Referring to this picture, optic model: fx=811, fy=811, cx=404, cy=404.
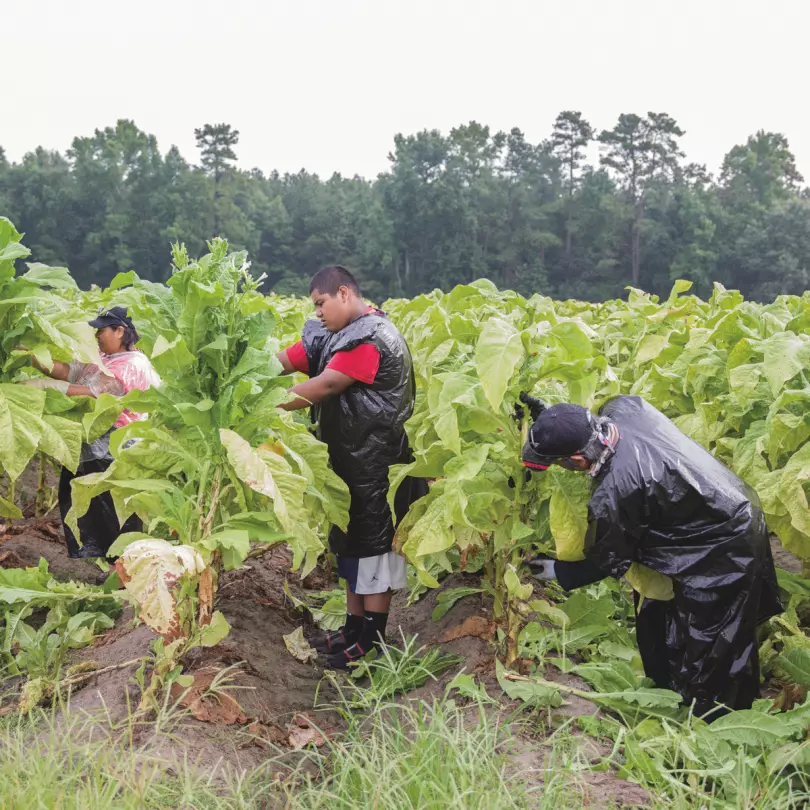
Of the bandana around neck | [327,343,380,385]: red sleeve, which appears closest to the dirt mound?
[327,343,380,385]: red sleeve

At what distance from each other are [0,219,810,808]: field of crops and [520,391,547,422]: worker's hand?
0.08m

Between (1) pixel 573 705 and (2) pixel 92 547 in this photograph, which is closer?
(1) pixel 573 705

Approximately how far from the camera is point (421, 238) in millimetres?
58156

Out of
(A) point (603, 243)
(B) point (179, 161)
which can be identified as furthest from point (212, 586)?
(B) point (179, 161)

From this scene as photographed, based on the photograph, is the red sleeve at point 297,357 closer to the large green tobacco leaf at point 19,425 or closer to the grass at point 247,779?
the large green tobacco leaf at point 19,425

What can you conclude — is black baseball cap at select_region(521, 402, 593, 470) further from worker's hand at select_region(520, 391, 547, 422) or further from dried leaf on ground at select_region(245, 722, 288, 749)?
dried leaf on ground at select_region(245, 722, 288, 749)

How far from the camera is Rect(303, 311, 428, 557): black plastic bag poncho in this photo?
3.72 meters

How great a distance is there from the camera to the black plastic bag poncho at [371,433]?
3.72 metres

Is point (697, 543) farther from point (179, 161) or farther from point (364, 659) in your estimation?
point (179, 161)

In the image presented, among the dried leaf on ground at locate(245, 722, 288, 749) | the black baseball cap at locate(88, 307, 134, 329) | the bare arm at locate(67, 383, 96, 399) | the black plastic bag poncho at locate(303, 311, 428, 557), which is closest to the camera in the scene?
the dried leaf on ground at locate(245, 722, 288, 749)

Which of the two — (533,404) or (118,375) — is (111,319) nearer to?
(118,375)

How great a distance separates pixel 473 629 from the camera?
12.0 feet

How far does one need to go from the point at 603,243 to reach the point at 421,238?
12.7 meters

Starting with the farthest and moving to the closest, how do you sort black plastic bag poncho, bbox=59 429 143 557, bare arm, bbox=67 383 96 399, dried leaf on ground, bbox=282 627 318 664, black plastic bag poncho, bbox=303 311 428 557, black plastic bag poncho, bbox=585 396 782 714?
black plastic bag poncho, bbox=59 429 143 557 → bare arm, bbox=67 383 96 399 → dried leaf on ground, bbox=282 627 318 664 → black plastic bag poncho, bbox=303 311 428 557 → black plastic bag poncho, bbox=585 396 782 714
